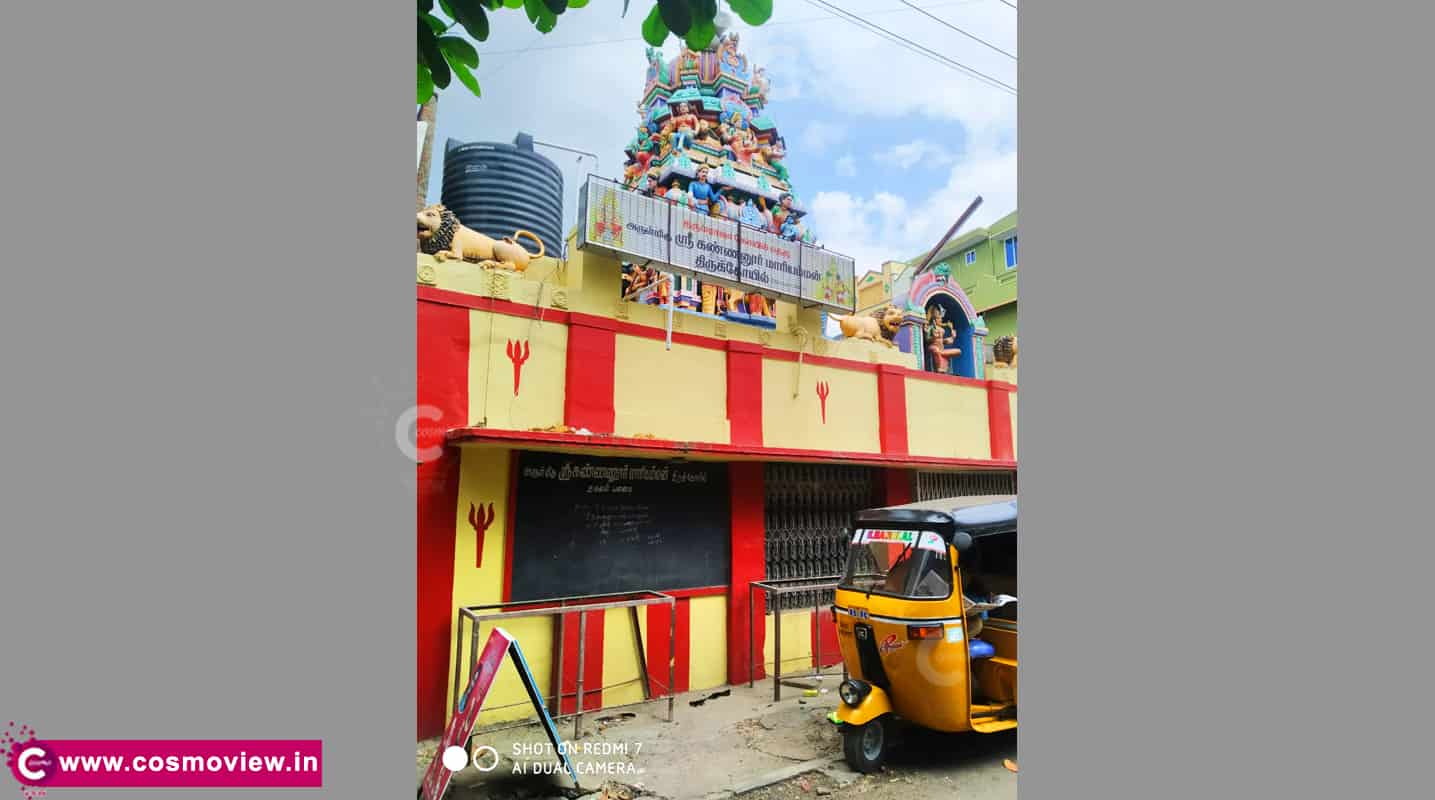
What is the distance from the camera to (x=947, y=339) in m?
11.0

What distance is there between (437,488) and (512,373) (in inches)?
49.9

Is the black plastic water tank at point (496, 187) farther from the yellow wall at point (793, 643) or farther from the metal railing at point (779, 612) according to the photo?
the yellow wall at point (793, 643)

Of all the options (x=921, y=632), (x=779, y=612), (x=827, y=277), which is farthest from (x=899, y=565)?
(x=827, y=277)

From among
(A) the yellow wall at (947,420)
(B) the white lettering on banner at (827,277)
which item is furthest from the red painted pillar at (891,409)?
(B) the white lettering on banner at (827,277)

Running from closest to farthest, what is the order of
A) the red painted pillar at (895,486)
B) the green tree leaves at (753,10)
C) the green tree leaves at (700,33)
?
the green tree leaves at (753,10)
the green tree leaves at (700,33)
the red painted pillar at (895,486)

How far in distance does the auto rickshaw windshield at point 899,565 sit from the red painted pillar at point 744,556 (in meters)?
2.42

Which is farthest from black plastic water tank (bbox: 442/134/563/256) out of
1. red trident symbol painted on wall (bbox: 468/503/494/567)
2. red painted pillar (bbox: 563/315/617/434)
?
red trident symbol painted on wall (bbox: 468/503/494/567)

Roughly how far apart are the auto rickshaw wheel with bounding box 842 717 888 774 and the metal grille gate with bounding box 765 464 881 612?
2956 millimetres

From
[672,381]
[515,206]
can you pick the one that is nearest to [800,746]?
[672,381]

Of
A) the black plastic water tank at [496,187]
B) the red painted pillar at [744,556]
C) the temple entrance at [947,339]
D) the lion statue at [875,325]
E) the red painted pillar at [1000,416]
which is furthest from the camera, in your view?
the temple entrance at [947,339]

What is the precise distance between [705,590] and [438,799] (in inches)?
167

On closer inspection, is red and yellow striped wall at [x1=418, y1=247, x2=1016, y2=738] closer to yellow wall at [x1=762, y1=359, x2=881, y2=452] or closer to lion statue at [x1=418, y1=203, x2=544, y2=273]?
yellow wall at [x1=762, y1=359, x2=881, y2=452]

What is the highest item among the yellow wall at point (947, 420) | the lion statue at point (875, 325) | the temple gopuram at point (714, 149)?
the temple gopuram at point (714, 149)

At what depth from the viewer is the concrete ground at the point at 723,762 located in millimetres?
4328
